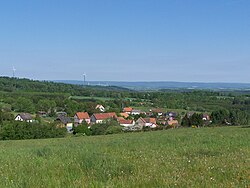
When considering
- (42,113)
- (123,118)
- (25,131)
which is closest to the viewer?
(25,131)

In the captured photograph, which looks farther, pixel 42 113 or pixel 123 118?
pixel 42 113

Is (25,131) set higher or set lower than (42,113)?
higher

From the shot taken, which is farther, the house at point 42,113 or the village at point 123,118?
the house at point 42,113

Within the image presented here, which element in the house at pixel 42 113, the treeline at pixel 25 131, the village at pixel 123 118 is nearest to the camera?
the treeline at pixel 25 131

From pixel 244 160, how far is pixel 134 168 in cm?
253

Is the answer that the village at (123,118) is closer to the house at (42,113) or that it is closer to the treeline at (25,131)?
the house at (42,113)

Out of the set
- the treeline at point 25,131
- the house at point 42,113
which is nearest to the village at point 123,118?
the house at point 42,113

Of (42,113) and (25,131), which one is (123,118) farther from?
(25,131)

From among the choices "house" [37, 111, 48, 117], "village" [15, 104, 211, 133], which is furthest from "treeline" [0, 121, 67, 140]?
"house" [37, 111, 48, 117]

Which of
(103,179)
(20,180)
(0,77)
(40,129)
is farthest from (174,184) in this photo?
(0,77)

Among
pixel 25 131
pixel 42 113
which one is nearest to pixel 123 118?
pixel 42 113

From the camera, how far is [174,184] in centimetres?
529

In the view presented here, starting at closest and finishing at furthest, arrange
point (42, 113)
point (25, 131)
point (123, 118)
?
point (25, 131) → point (123, 118) → point (42, 113)

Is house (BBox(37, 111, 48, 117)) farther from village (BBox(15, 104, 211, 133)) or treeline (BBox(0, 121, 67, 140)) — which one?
treeline (BBox(0, 121, 67, 140))
